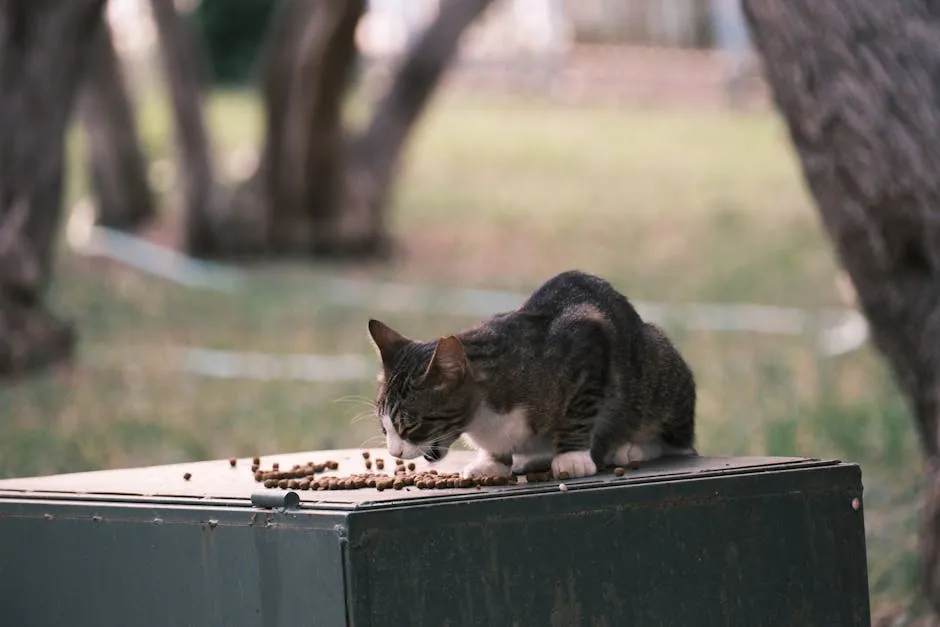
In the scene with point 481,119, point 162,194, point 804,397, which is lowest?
point 804,397

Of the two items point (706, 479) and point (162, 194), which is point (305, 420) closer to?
point (706, 479)

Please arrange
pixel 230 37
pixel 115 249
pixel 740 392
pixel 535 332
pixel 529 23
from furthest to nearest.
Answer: pixel 529 23 → pixel 230 37 → pixel 115 249 → pixel 740 392 → pixel 535 332

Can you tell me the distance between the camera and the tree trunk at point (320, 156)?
613 inches

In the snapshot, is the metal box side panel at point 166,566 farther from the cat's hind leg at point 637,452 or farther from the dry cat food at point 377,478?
the cat's hind leg at point 637,452

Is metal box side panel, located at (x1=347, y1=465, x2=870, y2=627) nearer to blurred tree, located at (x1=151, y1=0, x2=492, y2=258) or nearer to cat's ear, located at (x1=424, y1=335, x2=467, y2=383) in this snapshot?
cat's ear, located at (x1=424, y1=335, x2=467, y2=383)

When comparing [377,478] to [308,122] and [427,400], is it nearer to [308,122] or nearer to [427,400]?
[427,400]

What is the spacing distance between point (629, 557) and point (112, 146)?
1405 cm

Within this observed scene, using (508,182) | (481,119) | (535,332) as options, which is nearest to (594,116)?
(481,119)

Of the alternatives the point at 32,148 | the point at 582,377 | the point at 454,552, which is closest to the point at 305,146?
the point at 32,148

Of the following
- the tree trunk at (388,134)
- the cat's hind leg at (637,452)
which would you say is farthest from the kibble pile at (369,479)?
the tree trunk at (388,134)

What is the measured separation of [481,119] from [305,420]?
1707 cm

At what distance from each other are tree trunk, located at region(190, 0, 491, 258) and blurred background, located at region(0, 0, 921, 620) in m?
0.22

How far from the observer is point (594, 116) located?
86.3 ft

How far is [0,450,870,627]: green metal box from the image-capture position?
3.30 metres
